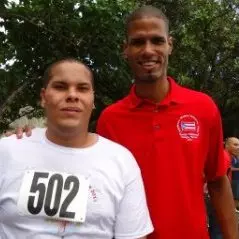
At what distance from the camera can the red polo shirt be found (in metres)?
2.52

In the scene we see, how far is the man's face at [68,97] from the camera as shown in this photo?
2.29 meters

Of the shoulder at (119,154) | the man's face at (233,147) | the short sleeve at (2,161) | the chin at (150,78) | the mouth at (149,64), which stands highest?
the man's face at (233,147)

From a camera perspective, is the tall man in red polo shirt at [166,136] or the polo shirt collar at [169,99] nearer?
the tall man in red polo shirt at [166,136]

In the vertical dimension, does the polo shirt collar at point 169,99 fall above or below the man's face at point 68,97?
above

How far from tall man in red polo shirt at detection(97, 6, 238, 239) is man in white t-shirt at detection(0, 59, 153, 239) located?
0.66ft

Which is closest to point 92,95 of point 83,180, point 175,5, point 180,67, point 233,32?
point 83,180

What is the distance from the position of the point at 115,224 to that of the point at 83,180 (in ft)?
0.78

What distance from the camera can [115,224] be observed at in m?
2.25

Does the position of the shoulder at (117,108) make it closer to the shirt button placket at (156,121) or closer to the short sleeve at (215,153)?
the shirt button placket at (156,121)

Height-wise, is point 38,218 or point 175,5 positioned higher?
point 175,5

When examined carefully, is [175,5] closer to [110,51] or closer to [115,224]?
[110,51]

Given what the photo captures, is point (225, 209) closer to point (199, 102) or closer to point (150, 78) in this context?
point (199, 102)

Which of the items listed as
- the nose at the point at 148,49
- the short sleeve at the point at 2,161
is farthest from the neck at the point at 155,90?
the short sleeve at the point at 2,161

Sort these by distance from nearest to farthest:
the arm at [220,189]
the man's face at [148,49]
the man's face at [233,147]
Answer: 1. the man's face at [148,49]
2. the arm at [220,189]
3. the man's face at [233,147]
